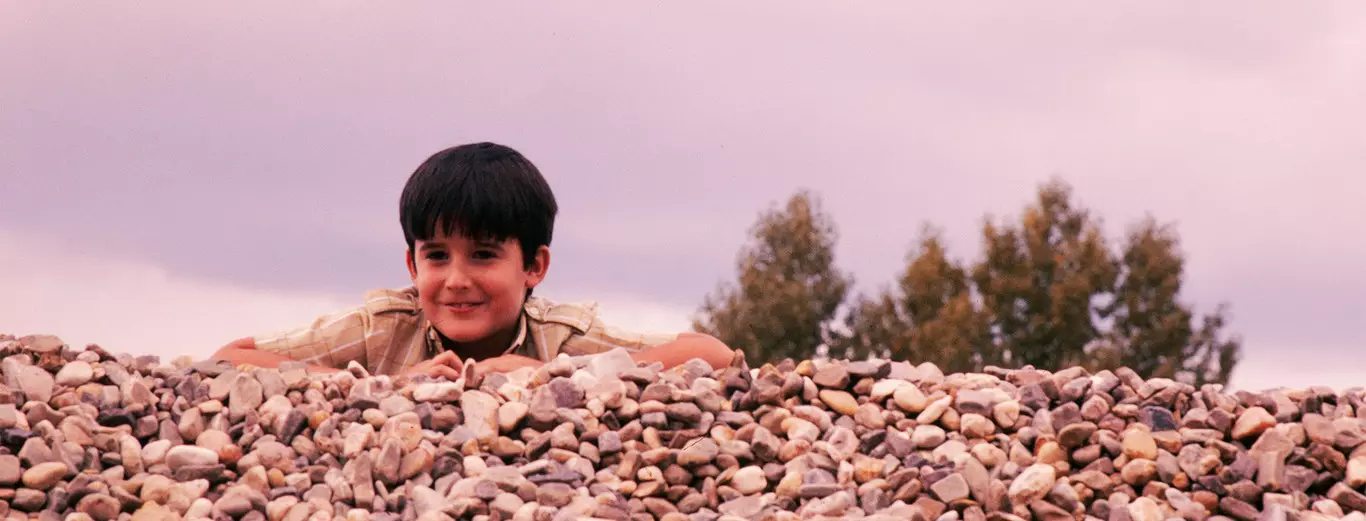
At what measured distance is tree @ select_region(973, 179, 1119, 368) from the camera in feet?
45.6

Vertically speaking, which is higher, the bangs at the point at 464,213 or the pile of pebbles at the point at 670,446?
the bangs at the point at 464,213

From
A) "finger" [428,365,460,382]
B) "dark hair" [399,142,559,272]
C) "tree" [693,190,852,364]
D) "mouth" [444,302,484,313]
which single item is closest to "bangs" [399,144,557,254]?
"dark hair" [399,142,559,272]

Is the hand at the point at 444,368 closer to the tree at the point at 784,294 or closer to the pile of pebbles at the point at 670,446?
the pile of pebbles at the point at 670,446

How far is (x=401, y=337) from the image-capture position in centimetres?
543

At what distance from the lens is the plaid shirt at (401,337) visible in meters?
5.28

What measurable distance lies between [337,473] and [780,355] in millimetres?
10420

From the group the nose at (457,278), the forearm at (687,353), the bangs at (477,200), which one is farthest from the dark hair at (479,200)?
the forearm at (687,353)

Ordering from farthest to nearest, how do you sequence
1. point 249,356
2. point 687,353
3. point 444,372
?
1. point 249,356
2. point 687,353
3. point 444,372

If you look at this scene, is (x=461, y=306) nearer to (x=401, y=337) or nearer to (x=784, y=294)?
(x=401, y=337)

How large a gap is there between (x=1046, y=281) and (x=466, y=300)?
34.8 ft

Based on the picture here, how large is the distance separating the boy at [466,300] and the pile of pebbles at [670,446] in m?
0.97

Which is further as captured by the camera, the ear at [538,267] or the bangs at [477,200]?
the ear at [538,267]

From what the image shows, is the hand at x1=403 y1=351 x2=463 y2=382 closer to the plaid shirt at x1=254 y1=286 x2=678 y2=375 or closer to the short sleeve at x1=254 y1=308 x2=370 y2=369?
the plaid shirt at x1=254 y1=286 x2=678 y2=375

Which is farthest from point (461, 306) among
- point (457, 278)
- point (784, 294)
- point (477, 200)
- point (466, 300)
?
point (784, 294)
